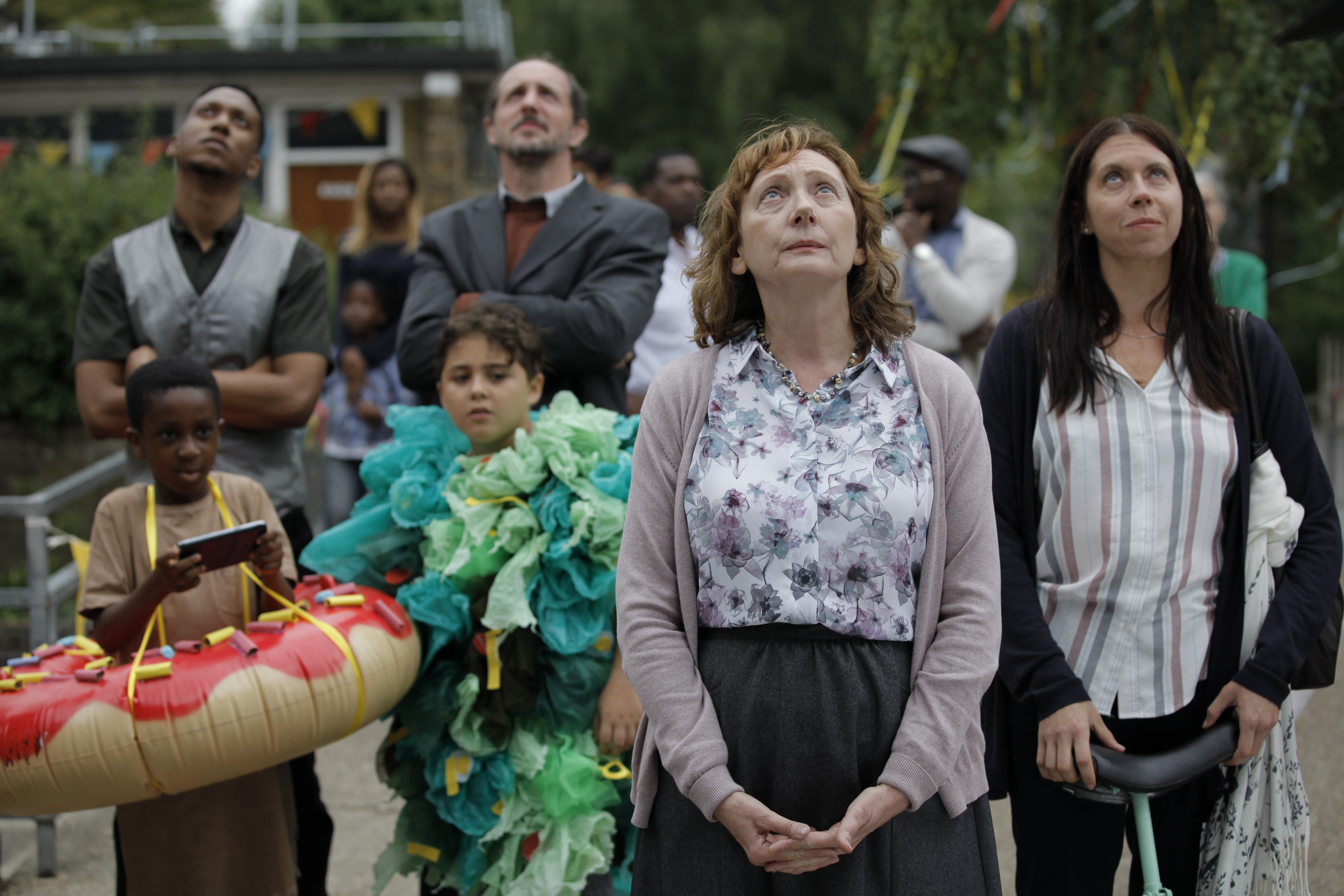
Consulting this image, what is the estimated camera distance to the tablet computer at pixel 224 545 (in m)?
2.54

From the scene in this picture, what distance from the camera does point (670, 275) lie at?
476 cm

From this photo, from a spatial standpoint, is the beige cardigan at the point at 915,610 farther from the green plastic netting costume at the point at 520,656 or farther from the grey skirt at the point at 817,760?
the green plastic netting costume at the point at 520,656

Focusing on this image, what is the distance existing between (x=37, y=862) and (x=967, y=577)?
11.4 ft

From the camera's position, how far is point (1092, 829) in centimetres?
251

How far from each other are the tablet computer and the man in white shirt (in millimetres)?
1313

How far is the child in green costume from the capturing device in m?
2.80

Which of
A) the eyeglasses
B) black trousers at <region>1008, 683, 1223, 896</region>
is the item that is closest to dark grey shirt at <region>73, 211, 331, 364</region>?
black trousers at <region>1008, 683, 1223, 896</region>

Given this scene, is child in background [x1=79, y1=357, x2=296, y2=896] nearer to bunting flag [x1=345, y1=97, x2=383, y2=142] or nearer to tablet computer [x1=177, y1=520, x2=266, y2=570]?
tablet computer [x1=177, y1=520, x2=266, y2=570]

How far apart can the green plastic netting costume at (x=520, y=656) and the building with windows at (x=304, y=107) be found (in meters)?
10.7

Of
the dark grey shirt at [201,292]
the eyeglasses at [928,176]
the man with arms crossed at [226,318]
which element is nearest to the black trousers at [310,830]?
the man with arms crossed at [226,318]

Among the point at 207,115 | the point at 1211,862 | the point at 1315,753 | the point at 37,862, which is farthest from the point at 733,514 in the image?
the point at 1315,753

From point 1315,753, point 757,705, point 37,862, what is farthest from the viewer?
point 1315,753

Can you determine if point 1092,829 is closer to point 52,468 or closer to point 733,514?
point 733,514

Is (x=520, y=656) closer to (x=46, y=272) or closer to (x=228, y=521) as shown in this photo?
(x=228, y=521)
